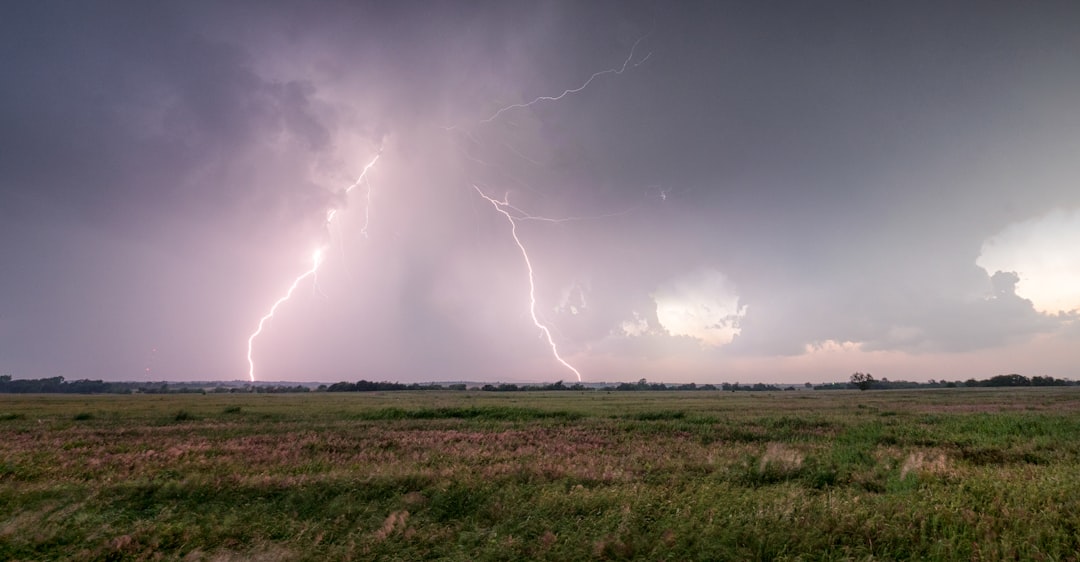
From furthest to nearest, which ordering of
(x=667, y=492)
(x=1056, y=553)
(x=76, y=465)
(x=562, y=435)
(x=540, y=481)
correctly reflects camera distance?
(x=562, y=435)
(x=76, y=465)
(x=540, y=481)
(x=667, y=492)
(x=1056, y=553)

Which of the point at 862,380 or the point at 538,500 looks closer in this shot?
the point at 538,500

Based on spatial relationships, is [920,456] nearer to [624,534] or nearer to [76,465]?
[624,534]

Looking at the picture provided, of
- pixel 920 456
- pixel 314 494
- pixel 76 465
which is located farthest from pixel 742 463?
pixel 76 465

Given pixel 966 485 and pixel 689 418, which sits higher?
pixel 966 485

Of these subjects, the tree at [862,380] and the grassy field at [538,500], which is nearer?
the grassy field at [538,500]

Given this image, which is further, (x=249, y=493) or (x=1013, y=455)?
(x=1013, y=455)

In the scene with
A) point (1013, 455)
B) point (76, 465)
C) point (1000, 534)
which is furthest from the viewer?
point (1013, 455)

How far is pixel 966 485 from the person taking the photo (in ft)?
34.0

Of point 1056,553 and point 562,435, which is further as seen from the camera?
point 562,435

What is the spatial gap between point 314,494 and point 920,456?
16.9 meters

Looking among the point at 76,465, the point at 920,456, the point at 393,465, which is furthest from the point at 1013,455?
the point at 76,465

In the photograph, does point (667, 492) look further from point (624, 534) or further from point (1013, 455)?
point (1013, 455)

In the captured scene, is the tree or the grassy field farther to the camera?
the tree

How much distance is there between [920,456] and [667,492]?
915cm
